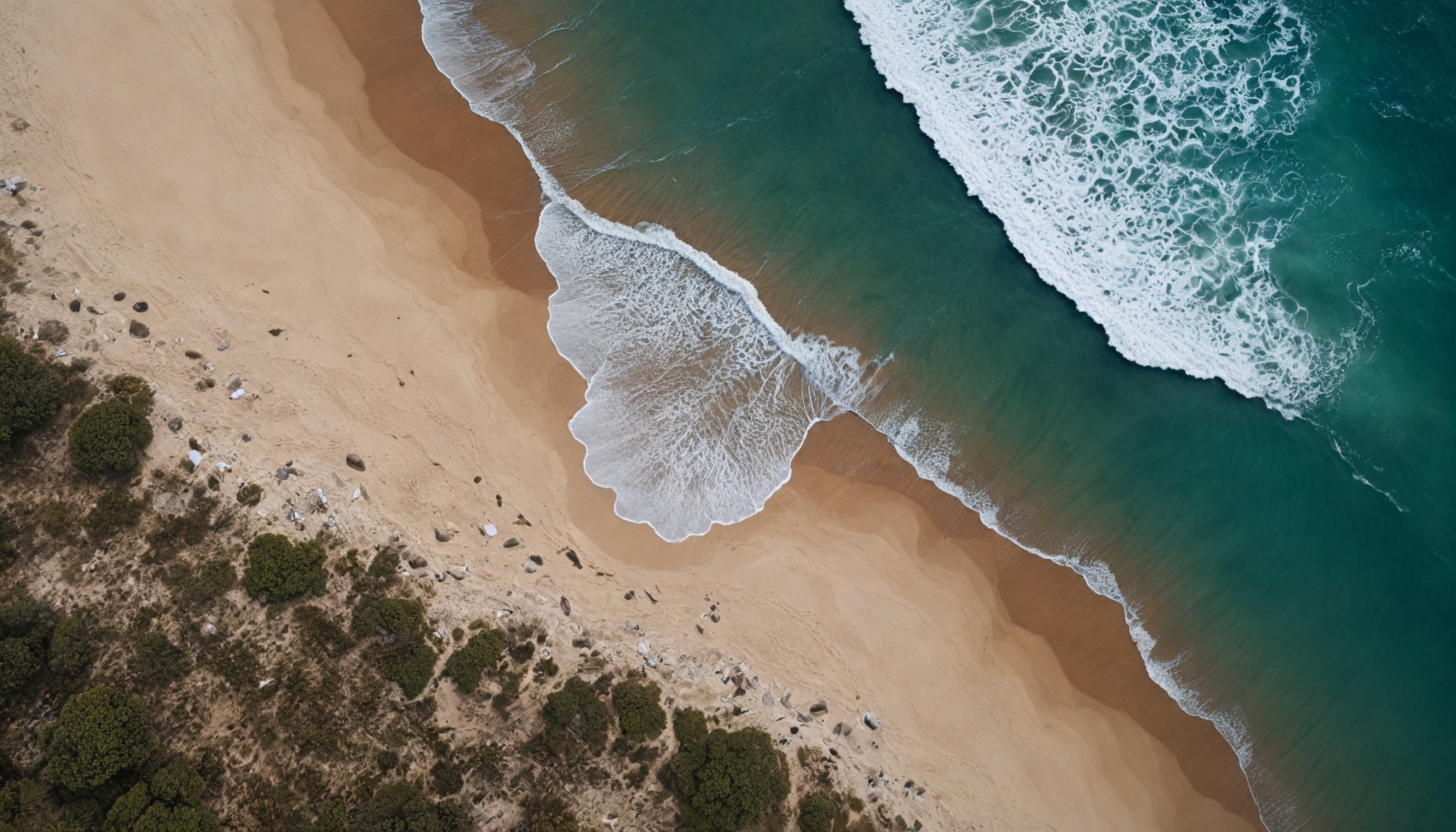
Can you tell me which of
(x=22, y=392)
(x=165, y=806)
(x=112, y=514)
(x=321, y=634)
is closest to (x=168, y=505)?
(x=112, y=514)

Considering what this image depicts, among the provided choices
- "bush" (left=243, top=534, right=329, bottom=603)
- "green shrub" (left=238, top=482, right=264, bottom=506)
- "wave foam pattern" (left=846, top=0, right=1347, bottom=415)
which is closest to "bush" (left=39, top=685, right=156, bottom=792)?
"bush" (left=243, top=534, right=329, bottom=603)

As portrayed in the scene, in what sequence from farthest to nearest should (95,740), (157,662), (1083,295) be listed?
(1083,295) → (157,662) → (95,740)

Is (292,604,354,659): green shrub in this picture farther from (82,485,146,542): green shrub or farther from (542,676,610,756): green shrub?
(542,676,610,756): green shrub

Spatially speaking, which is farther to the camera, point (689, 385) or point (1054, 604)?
point (1054, 604)

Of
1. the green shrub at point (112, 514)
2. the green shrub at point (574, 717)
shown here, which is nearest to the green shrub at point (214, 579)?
the green shrub at point (112, 514)

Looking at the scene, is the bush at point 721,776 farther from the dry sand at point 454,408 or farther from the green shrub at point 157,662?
the green shrub at point 157,662

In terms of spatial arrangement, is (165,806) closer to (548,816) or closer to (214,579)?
(214,579)

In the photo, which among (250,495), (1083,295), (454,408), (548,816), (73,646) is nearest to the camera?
(73,646)

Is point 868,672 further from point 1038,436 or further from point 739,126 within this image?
point 739,126
